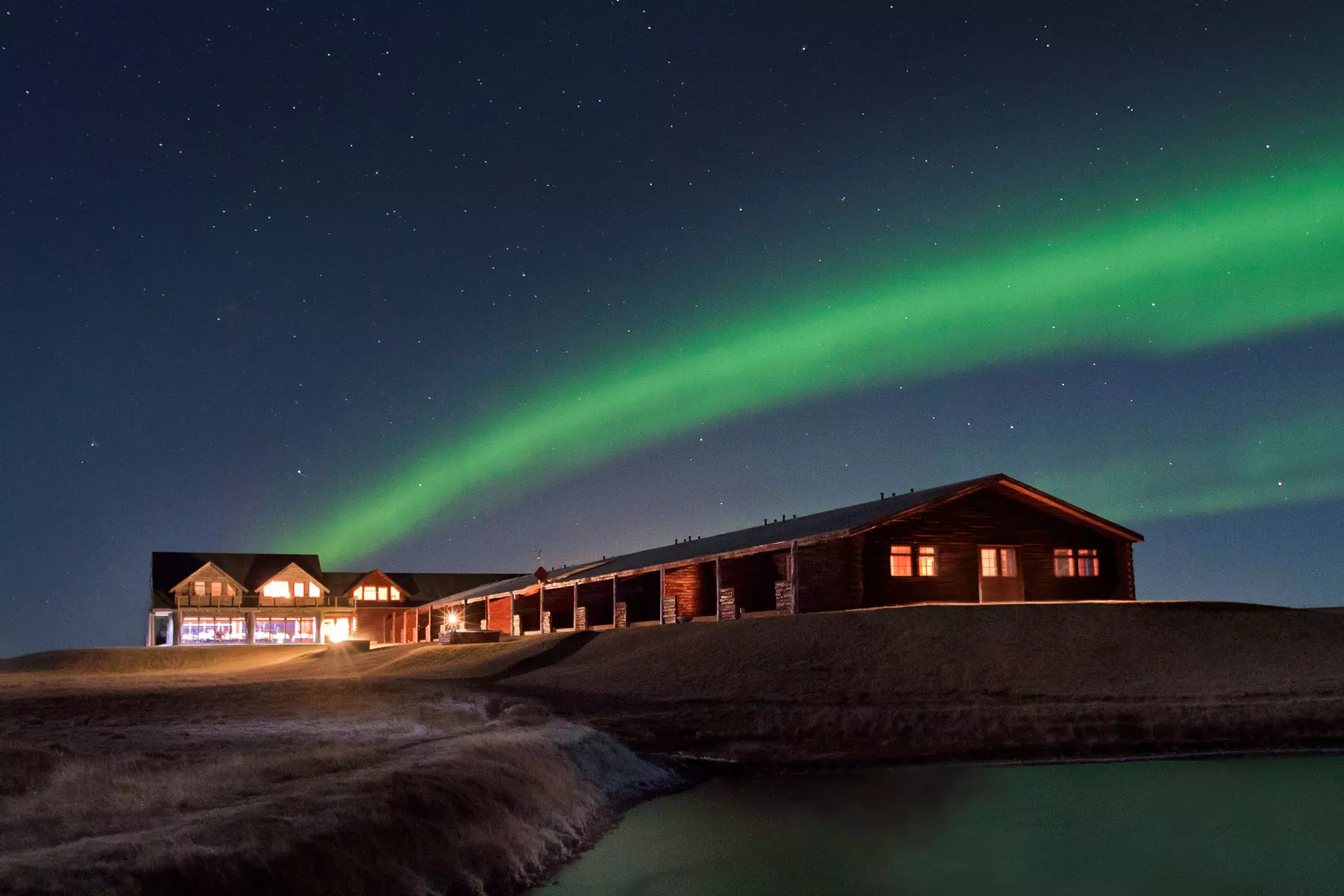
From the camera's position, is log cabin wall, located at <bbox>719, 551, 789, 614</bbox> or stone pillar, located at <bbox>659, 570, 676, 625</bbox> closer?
log cabin wall, located at <bbox>719, 551, 789, 614</bbox>

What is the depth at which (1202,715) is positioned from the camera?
23781 mm

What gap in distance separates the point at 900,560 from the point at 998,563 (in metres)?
4.00

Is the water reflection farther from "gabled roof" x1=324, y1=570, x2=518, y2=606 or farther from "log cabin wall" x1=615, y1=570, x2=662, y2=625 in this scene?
"gabled roof" x1=324, y1=570, x2=518, y2=606

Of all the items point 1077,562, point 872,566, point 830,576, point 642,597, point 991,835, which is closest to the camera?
point 991,835

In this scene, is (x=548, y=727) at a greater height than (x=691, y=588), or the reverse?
(x=691, y=588)

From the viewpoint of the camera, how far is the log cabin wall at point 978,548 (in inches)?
1427

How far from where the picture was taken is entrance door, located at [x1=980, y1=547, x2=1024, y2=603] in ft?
123

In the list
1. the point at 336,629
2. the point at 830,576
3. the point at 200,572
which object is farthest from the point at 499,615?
the point at 830,576

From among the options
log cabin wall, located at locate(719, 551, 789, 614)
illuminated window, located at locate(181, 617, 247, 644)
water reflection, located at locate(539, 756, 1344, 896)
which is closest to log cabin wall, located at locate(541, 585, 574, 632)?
log cabin wall, located at locate(719, 551, 789, 614)

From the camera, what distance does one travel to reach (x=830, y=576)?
114ft

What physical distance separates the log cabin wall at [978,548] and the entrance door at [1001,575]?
0.71 feet

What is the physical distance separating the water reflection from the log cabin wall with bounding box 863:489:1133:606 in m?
15.1

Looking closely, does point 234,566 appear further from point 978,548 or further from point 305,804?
point 305,804

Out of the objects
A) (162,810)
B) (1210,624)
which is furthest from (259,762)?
(1210,624)
